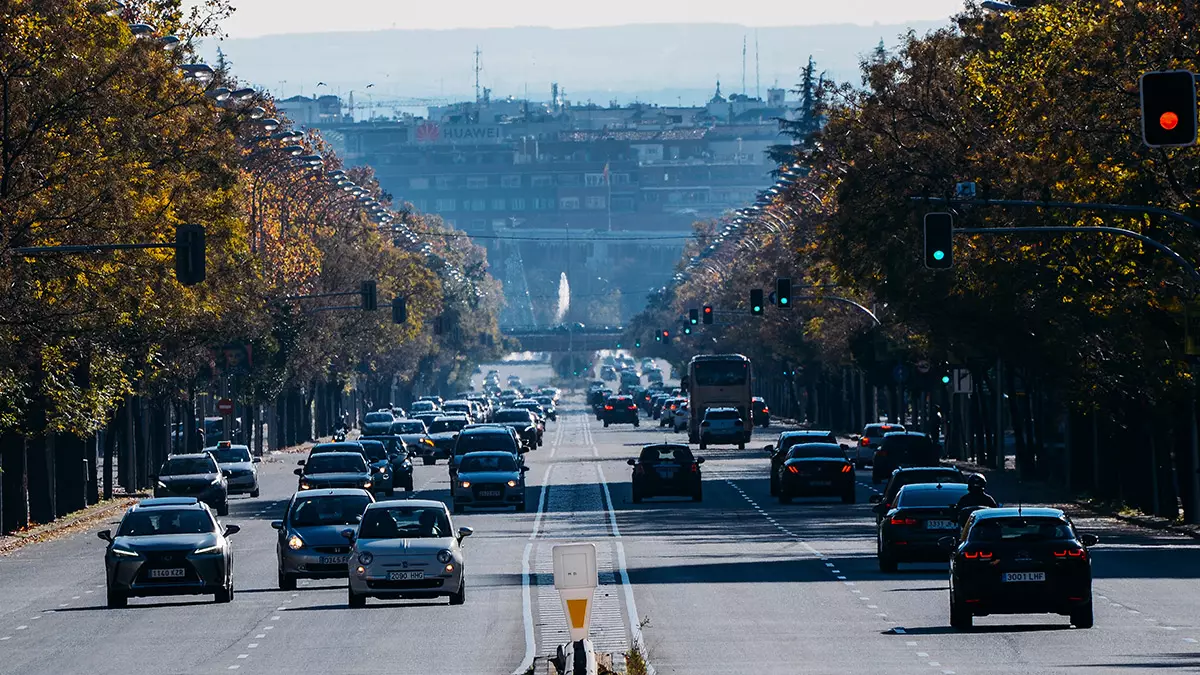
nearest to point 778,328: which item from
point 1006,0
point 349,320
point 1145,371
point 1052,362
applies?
point 349,320

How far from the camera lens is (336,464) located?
57500 mm

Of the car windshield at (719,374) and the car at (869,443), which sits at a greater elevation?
the car windshield at (719,374)

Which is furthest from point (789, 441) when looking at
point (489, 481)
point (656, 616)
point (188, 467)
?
point (656, 616)

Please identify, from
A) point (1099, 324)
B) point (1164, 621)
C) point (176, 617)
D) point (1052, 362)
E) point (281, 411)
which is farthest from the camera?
point (281, 411)

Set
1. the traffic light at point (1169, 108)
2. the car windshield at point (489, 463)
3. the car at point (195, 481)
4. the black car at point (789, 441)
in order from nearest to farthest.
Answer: the traffic light at point (1169, 108)
the car windshield at point (489, 463)
the car at point (195, 481)
the black car at point (789, 441)

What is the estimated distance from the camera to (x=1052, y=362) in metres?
56.7

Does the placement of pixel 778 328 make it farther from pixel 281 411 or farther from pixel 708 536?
pixel 708 536

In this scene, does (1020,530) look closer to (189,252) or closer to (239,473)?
(189,252)

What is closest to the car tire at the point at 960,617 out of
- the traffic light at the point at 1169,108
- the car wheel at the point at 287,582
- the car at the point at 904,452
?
the traffic light at the point at 1169,108

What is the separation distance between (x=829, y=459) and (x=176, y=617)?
30.3 metres

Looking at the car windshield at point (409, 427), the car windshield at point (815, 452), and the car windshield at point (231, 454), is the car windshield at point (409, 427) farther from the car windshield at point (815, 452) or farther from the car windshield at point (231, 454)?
the car windshield at point (815, 452)

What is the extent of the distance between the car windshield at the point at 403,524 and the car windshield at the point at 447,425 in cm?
6474

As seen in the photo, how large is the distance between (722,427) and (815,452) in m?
39.7

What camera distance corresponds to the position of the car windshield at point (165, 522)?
32.8 meters
